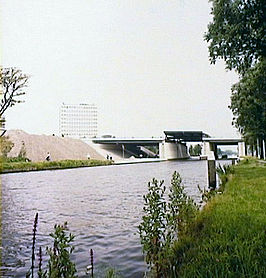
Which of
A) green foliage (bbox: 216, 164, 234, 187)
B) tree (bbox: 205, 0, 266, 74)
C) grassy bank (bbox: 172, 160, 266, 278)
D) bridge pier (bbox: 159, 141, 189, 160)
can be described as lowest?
grassy bank (bbox: 172, 160, 266, 278)

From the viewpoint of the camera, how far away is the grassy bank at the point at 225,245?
2.86 metres

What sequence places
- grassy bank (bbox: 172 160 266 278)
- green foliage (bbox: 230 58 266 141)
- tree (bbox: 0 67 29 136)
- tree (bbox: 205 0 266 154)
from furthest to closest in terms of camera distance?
1. tree (bbox: 0 67 29 136)
2. green foliage (bbox: 230 58 266 141)
3. tree (bbox: 205 0 266 154)
4. grassy bank (bbox: 172 160 266 278)

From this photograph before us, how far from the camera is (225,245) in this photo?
138 inches

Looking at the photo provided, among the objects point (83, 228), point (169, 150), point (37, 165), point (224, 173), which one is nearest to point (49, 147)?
point (169, 150)

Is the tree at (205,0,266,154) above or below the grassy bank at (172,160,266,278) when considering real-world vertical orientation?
above

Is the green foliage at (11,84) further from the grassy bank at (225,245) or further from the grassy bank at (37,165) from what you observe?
the grassy bank at (225,245)

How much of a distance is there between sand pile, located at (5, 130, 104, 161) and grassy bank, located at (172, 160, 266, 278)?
50860 millimetres

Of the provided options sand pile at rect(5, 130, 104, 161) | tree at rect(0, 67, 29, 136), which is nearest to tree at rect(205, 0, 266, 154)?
tree at rect(0, 67, 29, 136)

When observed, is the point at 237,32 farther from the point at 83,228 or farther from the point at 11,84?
the point at 11,84

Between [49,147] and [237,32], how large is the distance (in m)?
54.8

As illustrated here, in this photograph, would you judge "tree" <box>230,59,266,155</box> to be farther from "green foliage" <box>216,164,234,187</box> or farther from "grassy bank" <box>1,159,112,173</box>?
"grassy bank" <box>1,159,112,173</box>

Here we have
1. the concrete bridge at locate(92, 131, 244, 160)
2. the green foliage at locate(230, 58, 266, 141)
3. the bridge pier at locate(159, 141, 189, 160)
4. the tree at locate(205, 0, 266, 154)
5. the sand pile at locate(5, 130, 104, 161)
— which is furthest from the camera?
the bridge pier at locate(159, 141, 189, 160)

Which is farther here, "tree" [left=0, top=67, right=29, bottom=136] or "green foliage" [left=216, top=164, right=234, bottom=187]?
"tree" [left=0, top=67, right=29, bottom=136]

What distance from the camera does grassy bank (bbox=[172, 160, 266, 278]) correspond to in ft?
9.37
